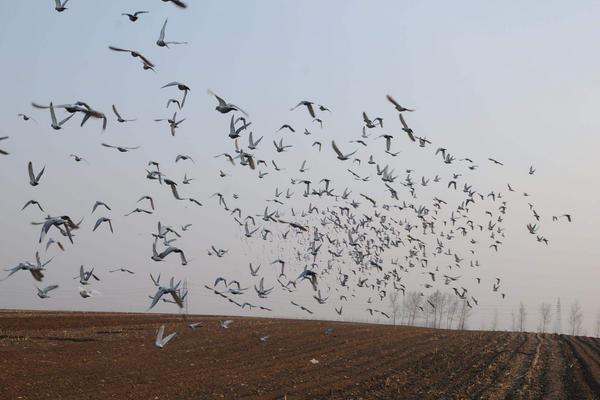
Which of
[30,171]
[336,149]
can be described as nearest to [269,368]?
[336,149]

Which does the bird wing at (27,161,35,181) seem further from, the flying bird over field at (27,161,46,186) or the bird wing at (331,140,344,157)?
the bird wing at (331,140,344,157)

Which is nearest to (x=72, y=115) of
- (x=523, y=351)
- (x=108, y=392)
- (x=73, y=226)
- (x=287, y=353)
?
(x=73, y=226)

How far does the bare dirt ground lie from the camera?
19.5 m

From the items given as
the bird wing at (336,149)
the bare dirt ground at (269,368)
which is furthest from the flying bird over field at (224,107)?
the bare dirt ground at (269,368)

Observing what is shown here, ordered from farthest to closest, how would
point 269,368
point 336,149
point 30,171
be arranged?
1. point 269,368
2. point 336,149
3. point 30,171

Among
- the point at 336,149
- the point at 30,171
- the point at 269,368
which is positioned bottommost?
the point at 269,368

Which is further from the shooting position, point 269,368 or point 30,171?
point 269,368

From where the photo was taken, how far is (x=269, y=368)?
24547 millimetres

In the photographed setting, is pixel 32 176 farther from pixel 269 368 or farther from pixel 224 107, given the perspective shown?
pixel 269 368

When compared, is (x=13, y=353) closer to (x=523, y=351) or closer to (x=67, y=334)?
(x=67, y=334)

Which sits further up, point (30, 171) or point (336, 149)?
point (336, 149)

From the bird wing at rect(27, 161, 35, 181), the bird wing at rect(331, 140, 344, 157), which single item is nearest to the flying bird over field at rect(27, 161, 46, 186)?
the bird wing at rect(27, 161, 35, 181)

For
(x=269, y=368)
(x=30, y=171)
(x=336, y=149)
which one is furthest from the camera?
(x=269, y=368)

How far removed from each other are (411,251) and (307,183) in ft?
46.9
